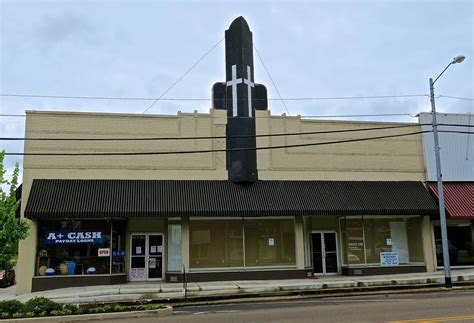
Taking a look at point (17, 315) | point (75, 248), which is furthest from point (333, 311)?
point (75, 248)

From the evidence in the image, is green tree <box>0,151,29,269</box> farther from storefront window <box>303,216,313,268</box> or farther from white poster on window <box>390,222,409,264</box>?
white poster on window <box>390,222,409,264</box>

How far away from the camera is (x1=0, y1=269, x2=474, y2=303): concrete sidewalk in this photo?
18016mm

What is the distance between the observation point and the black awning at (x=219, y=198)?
21219 millimetres

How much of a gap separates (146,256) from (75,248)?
326 cm

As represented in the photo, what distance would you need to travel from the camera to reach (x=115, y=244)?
22.6 meters

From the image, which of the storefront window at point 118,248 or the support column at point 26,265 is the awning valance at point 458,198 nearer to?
the storefront window at point 118,248

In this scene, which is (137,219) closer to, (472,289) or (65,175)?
(65,175)

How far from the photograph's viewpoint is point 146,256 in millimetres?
23297

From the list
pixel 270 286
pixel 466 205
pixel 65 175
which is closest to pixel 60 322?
pixel 270 286

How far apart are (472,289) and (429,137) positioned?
9001 millimetres

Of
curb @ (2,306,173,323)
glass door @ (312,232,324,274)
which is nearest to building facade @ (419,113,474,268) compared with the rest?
glass door @ (312,232,324,274)

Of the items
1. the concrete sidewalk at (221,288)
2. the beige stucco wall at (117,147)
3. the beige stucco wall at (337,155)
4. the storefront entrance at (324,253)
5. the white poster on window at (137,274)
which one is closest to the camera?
the concrete sidewalk at (221,288)

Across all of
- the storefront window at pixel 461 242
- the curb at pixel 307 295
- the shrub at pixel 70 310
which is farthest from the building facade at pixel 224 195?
the shrub at pixel 70 310

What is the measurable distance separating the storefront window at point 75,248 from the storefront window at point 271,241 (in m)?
6.39
